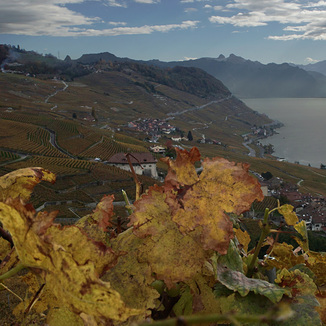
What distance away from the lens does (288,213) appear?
1.04m

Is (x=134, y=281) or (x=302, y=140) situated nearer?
(x=134, y=281)

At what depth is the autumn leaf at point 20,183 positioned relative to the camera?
1021mm

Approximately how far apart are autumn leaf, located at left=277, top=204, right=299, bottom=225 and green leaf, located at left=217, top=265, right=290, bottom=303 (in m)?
0.24

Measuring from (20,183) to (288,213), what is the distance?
34.7 inches

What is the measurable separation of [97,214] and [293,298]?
2.13ft

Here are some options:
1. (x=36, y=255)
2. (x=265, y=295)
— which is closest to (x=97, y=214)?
(x=36, y=255)

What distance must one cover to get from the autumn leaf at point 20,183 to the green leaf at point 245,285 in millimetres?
649

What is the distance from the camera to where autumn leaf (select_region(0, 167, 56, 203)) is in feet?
3.35

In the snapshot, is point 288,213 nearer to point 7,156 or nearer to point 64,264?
point 64,264

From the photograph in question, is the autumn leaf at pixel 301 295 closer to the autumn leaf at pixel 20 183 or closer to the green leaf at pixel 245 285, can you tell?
the green leaf at pixel 245 285

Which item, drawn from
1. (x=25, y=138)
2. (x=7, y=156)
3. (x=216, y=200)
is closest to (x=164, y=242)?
(x=216, y=200)

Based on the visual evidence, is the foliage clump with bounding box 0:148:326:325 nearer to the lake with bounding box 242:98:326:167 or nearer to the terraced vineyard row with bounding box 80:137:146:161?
the terraced vineyard row with bounding box 80:137:146:161

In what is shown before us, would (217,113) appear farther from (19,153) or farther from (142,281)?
(142,281)

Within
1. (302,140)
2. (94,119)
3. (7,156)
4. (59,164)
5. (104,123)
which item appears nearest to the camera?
(7,156)
